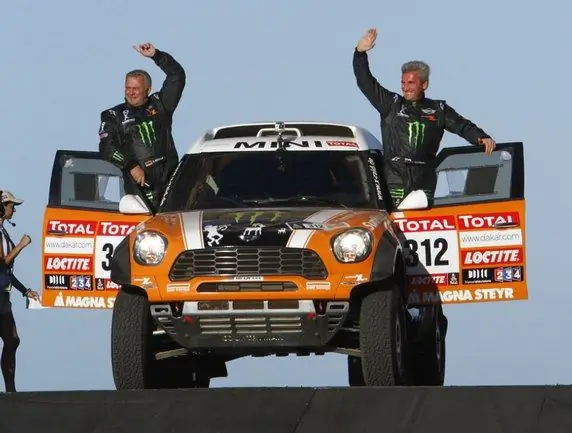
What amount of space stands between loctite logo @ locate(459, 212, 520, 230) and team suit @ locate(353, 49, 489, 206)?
0.61 metres

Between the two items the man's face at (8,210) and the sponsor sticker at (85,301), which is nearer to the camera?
the sponsor sticker at (85,301)

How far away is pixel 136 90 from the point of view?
15.0 metres

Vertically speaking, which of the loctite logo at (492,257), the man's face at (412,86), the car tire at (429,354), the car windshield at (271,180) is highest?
the man's face at (412,86)

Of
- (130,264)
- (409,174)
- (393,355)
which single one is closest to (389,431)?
(393,355)

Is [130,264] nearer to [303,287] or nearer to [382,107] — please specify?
[303,287]

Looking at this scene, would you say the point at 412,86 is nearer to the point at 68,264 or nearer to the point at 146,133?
the point at 146,133

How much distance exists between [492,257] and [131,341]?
353 centimetres

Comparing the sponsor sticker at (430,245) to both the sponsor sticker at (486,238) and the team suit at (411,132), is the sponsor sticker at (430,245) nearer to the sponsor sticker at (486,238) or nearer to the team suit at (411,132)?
the sponsor sticker at (486,238)

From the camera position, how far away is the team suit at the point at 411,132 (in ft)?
48.0

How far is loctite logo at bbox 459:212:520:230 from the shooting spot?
1403 cm

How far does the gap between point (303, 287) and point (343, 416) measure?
2301 mm

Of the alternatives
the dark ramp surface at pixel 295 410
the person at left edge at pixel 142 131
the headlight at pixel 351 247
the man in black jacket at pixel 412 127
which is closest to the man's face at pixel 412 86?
the man in black jacket at pixel 412 127

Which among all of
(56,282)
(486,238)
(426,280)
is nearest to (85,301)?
(56,282)

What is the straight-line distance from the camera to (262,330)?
38.9 ft
